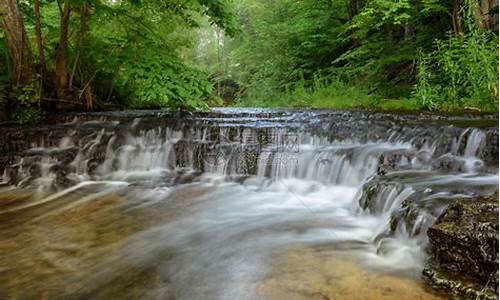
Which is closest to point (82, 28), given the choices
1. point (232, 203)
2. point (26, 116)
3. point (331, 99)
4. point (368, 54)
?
point (26, 116)

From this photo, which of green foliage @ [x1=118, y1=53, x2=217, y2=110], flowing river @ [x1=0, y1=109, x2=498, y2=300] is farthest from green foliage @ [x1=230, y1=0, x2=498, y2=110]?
green foliage @ [x1=118, y1=53, x2=217, y2=110]

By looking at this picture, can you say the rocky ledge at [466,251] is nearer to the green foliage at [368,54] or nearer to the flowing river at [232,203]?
the flowing river at [232,203]

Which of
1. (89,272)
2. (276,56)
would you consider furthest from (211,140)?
(276,56)

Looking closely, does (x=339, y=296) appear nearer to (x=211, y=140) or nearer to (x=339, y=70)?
(x=211, y=140)

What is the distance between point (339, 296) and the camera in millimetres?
2451

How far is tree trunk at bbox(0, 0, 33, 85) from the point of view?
7.37 metres

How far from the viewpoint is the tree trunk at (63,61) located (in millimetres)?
8320

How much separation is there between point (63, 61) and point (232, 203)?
5.81 metres

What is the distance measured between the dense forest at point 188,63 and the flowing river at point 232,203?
931mm

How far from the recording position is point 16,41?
752 centimetres

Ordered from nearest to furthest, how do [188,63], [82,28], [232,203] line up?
1. [232,203]
2. [82,28]
3. [188,63]

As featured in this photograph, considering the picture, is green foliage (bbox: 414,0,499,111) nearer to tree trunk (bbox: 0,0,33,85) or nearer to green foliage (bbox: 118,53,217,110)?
green foliage (bbox: 118,53,217,110)

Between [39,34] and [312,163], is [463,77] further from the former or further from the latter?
[39,34]

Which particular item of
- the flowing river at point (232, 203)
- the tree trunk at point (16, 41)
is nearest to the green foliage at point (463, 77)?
the flowing river at point (232, 203)
